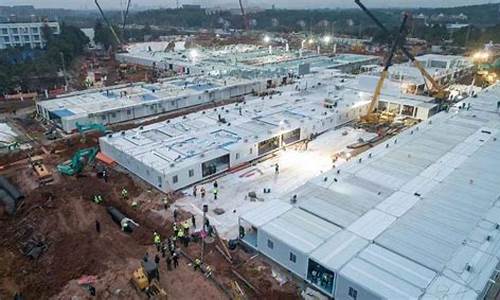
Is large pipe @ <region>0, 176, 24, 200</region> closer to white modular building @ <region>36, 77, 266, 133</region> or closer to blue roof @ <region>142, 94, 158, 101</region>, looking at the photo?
white modular building @ <region>36, 77, 266, 133</region>

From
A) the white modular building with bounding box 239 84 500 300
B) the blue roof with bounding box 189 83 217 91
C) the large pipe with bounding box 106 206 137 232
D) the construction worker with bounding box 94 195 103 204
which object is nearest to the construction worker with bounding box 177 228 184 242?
the large pipe with bounding box 106 206 137 232

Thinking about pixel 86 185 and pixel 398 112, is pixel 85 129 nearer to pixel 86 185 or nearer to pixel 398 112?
pixel 86 185

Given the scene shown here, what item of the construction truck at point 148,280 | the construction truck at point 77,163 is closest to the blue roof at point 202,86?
the construction truck at point 77,163

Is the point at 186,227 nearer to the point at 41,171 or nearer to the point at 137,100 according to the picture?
the point at 41,171

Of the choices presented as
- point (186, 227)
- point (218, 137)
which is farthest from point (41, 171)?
point (186, 227)

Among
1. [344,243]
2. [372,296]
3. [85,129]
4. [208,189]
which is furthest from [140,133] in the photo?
[372,296]
